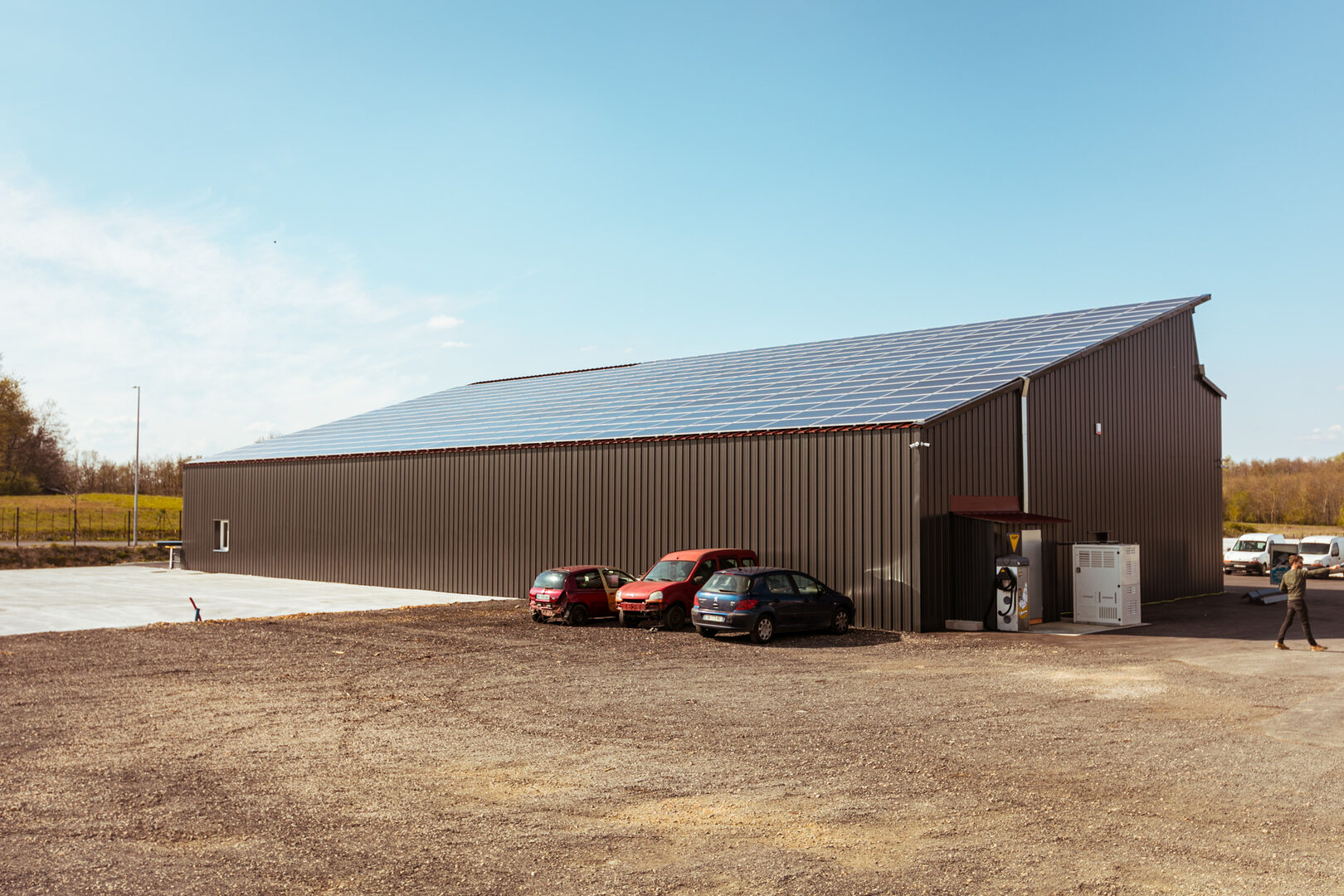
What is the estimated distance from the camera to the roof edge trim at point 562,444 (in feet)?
68.7

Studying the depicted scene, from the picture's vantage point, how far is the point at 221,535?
39250mm

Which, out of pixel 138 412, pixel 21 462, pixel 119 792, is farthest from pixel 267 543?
pixel 21 462

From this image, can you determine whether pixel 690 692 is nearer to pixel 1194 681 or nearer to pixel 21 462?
pixel 1194 681

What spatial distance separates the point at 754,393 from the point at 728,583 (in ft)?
34.8

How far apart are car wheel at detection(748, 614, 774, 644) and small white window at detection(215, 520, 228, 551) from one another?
1117 inches

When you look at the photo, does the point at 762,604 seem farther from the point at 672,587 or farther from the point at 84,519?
the point at 84,519

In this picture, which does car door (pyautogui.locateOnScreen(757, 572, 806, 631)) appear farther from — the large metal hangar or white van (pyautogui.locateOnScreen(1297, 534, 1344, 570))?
white van (pyautogui.locateOnScreen(1297, 534, 1344, 570))

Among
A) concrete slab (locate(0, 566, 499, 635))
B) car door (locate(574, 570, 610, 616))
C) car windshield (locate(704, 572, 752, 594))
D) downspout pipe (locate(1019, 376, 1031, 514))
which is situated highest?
downspout pipe (locate(1019, 376, 1031, 514))

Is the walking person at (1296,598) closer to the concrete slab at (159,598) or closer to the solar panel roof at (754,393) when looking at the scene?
the solar panel roof at (754,393)

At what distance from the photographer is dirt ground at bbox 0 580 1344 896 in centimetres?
595

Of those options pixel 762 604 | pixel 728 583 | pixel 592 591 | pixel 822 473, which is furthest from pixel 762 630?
pixel 822 473

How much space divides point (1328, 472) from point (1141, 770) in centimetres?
9439

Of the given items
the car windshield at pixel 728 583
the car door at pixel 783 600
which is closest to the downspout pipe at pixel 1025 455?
the car door at pixel 783 600

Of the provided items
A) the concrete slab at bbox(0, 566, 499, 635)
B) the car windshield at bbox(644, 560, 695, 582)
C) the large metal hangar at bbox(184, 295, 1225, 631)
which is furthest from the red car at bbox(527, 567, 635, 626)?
the concrete slab at bbox(0, 566, 499, 635)
